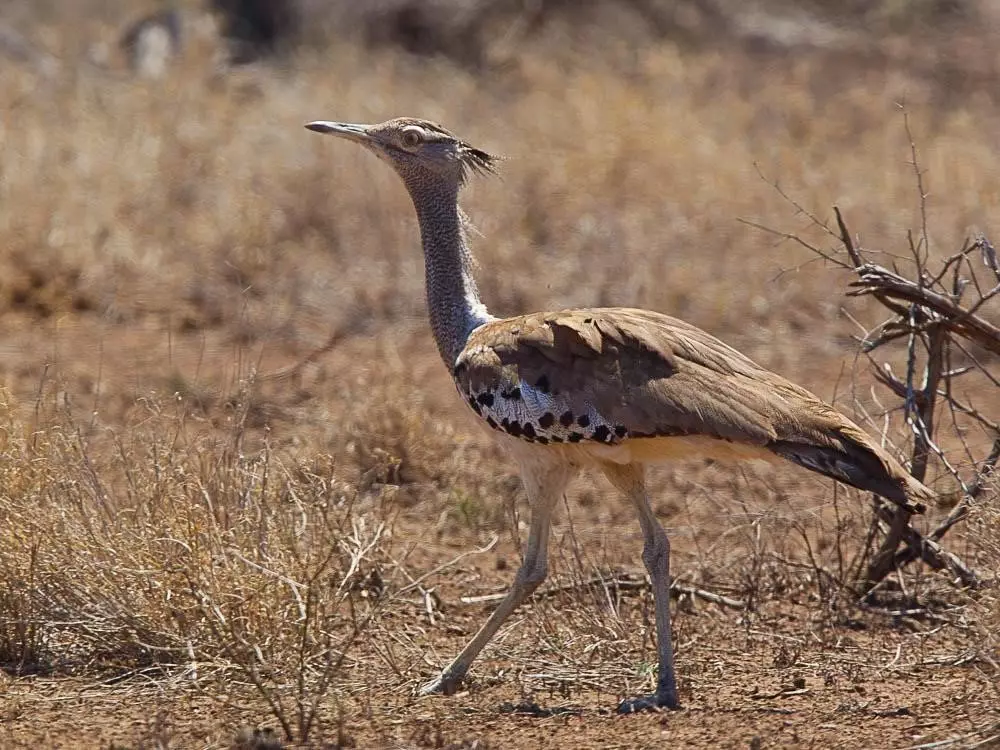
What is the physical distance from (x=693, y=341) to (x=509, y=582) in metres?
1.50

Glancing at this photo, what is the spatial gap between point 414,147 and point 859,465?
1577 mm

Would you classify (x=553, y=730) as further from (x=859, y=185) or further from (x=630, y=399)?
(x=859, y=185)

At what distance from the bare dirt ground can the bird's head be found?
0.86 meters

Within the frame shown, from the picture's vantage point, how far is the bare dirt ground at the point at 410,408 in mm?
3848

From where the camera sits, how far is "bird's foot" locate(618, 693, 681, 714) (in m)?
3.79

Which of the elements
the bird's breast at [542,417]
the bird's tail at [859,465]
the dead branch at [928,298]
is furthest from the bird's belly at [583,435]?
the dead branch at [928,298]

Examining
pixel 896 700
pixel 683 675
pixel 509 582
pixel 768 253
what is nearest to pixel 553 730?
pixel 683 675

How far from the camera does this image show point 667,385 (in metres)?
3.74

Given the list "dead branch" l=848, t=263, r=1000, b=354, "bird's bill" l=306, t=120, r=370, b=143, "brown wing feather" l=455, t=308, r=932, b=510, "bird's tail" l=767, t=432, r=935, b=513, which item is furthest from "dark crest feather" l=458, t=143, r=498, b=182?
"bird's tail" l=767, t=432, r=935, b=513

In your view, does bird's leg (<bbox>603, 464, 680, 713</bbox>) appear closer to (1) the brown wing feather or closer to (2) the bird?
(2) the bird

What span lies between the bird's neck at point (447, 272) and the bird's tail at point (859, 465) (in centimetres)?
99

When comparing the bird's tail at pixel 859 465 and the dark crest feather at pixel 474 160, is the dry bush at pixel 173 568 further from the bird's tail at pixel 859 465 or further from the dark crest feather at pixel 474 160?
the bird's tail at pixel 859 465

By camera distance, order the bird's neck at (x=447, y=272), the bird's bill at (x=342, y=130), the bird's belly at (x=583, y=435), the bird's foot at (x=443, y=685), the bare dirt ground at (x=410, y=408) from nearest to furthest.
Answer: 1. the bird's belly at (x=583, y=435)
2. the bare dirt ground at (x=410, y=408)
3. the bird's foot at (x=443, y=685)
4. the bird's neck at (x=447, y=272)
5. the bird's bill at (x=342, y=130)

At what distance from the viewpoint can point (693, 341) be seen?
12.8 ft
